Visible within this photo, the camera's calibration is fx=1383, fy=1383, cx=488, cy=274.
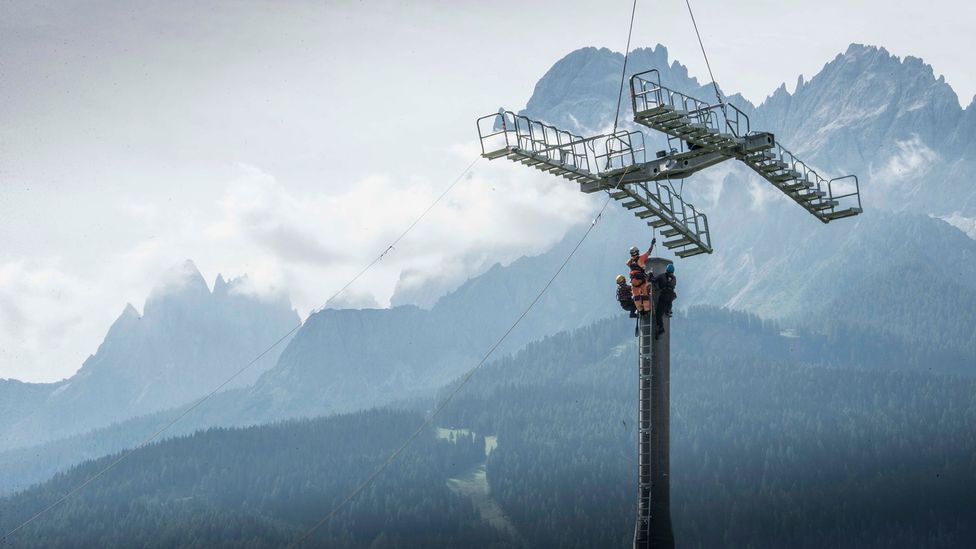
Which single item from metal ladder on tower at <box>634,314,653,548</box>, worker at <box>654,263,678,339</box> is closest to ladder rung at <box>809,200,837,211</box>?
worker at <box>654,263,678,339</box>

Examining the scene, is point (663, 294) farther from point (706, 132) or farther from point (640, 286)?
point (706, 132)

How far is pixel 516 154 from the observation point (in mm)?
36781

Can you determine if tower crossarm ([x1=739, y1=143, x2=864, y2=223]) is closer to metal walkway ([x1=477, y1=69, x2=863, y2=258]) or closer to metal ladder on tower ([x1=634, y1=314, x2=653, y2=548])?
metal walkway ([x1=477, y1=69, x2=863, y2=258])

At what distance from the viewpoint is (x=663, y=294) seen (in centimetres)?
3278

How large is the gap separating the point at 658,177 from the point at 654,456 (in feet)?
25.1

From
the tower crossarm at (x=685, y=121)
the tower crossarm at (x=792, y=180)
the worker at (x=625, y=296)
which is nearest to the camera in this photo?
the tower crossarm at (x=685, y=121)

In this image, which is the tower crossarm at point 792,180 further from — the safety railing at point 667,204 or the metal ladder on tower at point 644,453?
the metal ladder on tower at point 644,453

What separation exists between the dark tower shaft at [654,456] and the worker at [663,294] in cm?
65

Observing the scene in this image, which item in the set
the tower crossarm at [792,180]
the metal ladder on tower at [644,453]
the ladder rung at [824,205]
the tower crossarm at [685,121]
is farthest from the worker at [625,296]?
the ladder rung at [824,205]

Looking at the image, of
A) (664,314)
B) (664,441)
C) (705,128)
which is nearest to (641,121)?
(705,128)

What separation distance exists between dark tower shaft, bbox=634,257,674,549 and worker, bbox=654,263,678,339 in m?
0.65

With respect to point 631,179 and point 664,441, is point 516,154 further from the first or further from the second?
point 664,441

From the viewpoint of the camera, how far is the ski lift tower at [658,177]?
104 feet

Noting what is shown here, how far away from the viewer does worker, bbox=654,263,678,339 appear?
107 ft
